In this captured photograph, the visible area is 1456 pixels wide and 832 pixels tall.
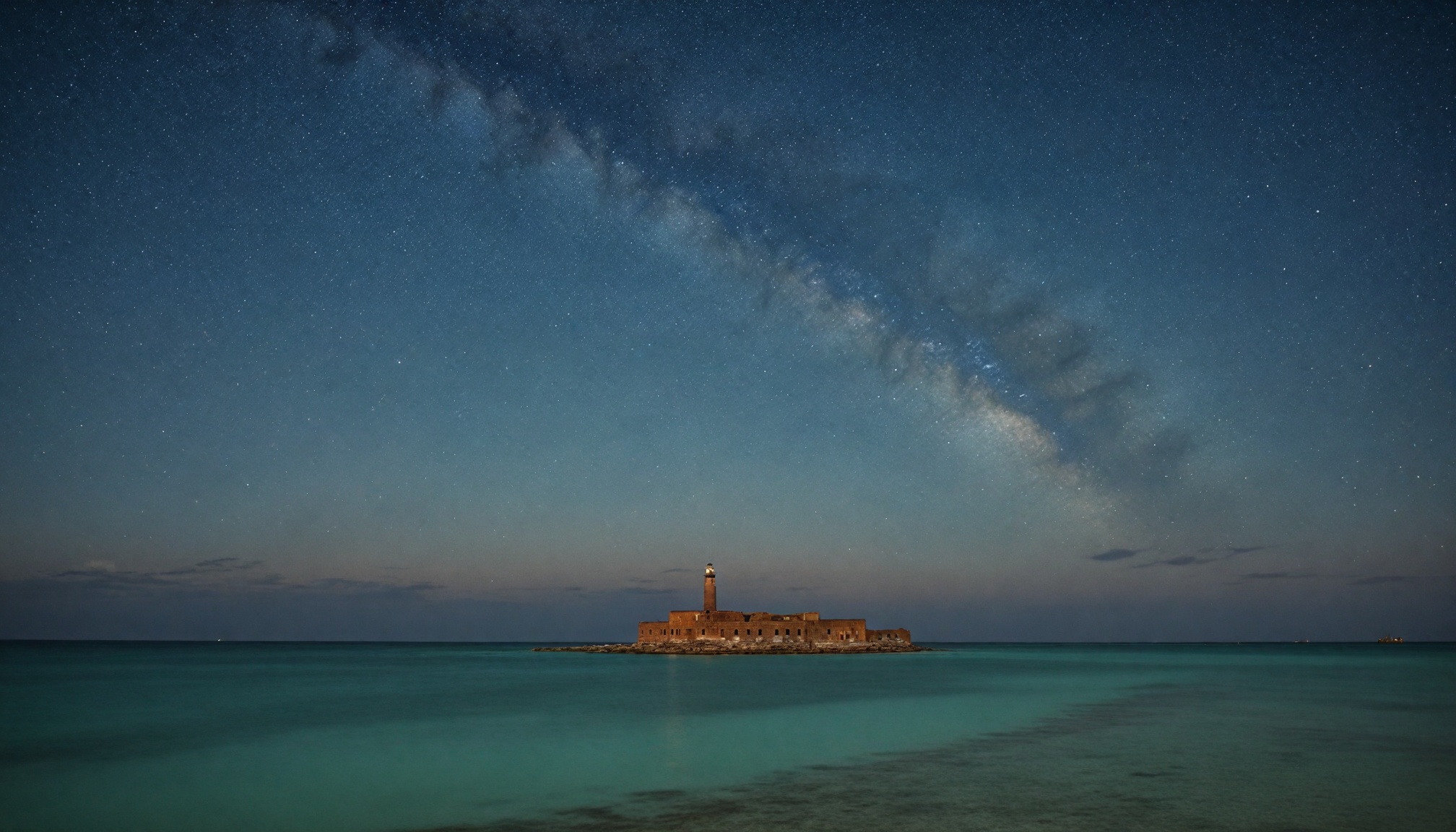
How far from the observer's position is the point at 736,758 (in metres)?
16.5

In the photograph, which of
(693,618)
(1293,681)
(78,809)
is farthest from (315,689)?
(1293,681)

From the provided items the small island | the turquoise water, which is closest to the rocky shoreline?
the small island

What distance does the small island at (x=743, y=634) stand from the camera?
224 ft

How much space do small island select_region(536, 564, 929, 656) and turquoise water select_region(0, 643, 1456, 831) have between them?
32937mm

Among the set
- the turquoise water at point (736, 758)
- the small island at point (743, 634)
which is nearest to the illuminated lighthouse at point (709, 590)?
the small island at point (743, 634)

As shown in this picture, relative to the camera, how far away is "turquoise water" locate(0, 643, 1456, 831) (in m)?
12.0

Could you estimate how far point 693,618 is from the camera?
6988 cm

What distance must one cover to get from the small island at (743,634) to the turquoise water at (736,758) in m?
32.9

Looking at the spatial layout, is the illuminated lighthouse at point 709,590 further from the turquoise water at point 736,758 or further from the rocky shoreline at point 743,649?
the turquoise water at point 736,758

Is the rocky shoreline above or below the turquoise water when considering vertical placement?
below

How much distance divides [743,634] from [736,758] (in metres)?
53.5

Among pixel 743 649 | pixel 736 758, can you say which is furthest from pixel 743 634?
pixel 736 758

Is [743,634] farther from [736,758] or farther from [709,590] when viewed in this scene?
[736,758]

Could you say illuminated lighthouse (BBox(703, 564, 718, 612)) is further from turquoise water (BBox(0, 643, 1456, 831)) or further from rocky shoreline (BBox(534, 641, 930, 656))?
turquoise water (BBox(0, 643, 1456, 831))
